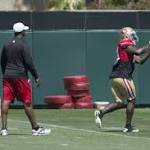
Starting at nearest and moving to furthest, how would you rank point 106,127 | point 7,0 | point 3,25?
point 106,127 → point 3,25 → point 7,0

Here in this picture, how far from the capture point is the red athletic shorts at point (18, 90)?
46.6ft

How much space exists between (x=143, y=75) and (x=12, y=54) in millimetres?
10272

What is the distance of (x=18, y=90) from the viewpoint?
1426 centimetres

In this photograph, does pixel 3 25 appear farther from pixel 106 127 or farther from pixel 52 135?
pixel 52 135

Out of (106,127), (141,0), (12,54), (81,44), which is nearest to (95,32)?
(81,44)

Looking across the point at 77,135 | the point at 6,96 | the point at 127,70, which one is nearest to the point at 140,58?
the point at 127,70

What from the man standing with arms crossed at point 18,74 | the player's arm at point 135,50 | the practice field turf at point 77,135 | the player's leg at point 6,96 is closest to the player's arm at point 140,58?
the player's arm at point 135,50

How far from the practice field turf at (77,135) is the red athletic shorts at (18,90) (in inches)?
24.5

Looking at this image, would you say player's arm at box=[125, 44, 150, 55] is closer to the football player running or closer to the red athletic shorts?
the football player running

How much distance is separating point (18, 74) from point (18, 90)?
27 centimetres

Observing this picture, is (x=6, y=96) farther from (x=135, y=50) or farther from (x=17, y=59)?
(x=135, y=50)

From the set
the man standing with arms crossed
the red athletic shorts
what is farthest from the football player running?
the red athletic shorts

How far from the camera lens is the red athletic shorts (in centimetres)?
1421

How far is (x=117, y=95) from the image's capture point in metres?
15.5
